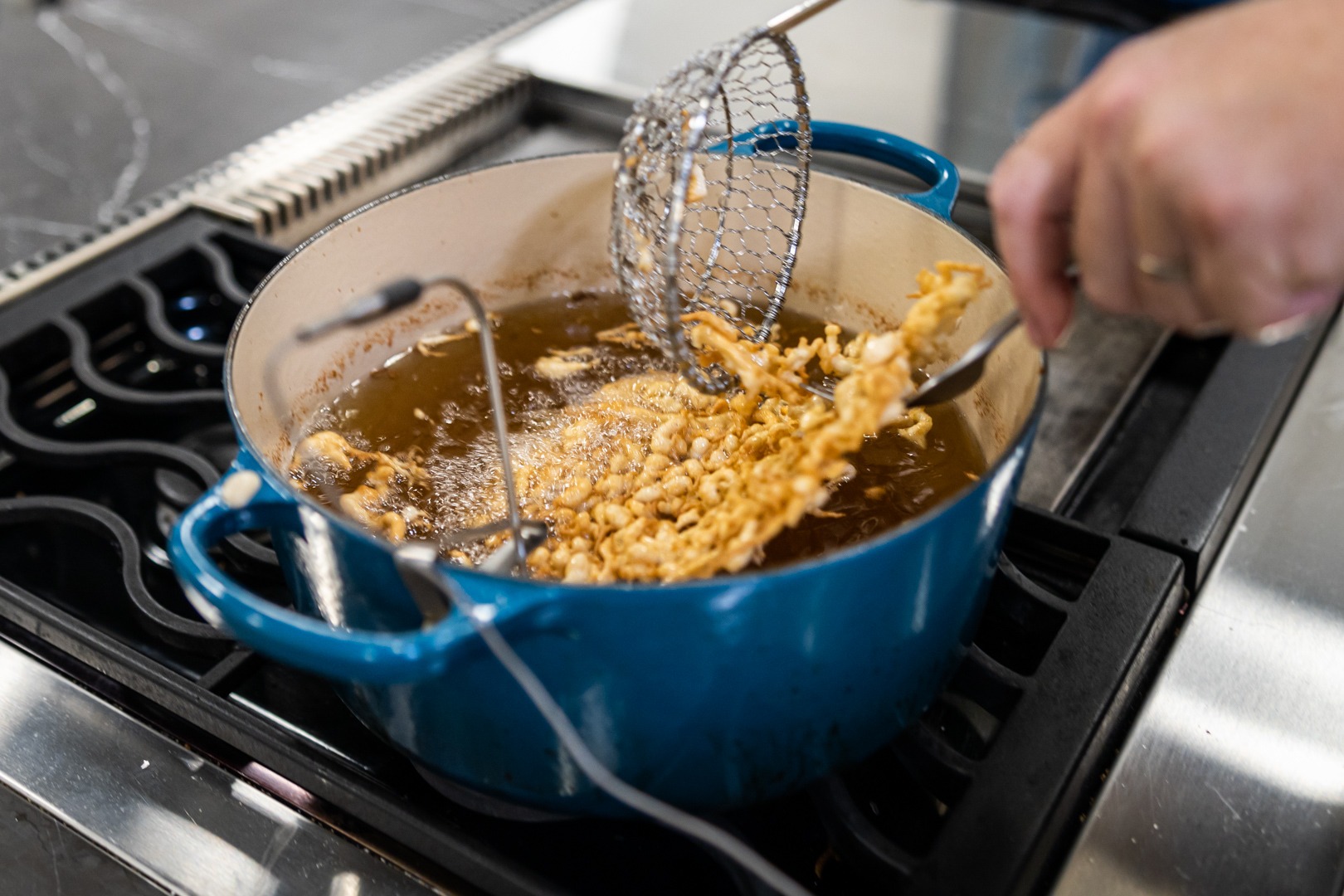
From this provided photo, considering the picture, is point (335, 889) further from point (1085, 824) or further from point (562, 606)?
point (1085, 824)

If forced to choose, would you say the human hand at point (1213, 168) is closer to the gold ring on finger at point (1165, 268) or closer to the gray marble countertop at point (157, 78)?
the gold ring on finger at point (1165, 268)

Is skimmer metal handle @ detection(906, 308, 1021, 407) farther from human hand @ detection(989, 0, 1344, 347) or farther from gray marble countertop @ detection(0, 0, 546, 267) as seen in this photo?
gray marble countertop @ detection(0, 0, 546, 267)

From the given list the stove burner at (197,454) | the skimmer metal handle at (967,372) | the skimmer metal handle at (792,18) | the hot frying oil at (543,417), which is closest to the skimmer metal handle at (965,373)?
the skimmer metal handle at (967,372)

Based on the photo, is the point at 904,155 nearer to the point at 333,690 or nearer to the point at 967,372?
the point at 967,372

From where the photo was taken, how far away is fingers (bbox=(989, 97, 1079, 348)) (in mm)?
422

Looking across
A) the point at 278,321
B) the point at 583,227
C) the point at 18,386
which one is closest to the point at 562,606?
the point at 278,321

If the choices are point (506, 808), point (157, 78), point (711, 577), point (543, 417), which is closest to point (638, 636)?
point (711, 577)

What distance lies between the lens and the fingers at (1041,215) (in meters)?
0.42

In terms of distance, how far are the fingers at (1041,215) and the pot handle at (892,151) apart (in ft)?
0.75

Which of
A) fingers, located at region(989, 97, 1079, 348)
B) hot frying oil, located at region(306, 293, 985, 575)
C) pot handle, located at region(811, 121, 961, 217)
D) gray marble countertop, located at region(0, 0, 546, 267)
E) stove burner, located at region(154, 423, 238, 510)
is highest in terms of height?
fingers, located at region(989, 97, 1079, 348)

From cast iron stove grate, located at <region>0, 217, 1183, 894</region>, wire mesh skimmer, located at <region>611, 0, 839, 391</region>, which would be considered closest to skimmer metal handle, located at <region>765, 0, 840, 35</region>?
wire mesh skimmer, located at <region>611, 0, 839, 391</region>

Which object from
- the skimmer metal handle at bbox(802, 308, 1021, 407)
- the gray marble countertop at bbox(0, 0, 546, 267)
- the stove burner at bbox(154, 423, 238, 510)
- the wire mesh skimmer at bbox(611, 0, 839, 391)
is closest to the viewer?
the skimmer metal handle at bbox(802, 308, 1021, 407)

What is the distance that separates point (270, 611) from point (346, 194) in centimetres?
67

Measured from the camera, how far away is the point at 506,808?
21.5 inches
